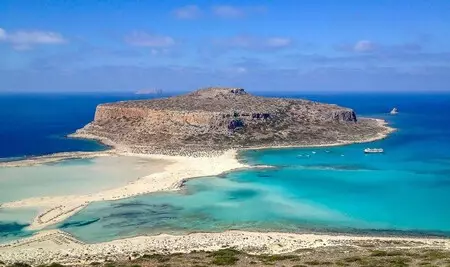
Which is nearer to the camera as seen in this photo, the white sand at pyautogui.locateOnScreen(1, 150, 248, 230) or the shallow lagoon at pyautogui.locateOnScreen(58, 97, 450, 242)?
the shallow lagoon at pyautogui.locateOnScreen(58, 97, 450, 242)

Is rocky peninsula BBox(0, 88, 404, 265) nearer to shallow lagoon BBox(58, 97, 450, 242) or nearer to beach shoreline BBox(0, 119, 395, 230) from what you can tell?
beach shoreline BBox(0, 119, 395, 230)

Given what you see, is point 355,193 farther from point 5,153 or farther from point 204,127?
point 5,153

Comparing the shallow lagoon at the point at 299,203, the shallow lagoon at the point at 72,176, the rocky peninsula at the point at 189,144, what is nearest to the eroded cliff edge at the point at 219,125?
the rocky peninsula at the point at 189,144

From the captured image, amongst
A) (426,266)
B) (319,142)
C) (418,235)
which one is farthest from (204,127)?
(426,266)

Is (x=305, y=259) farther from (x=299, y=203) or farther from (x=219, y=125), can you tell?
(x=219, y=125)

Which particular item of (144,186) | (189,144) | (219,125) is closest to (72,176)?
(144,186)

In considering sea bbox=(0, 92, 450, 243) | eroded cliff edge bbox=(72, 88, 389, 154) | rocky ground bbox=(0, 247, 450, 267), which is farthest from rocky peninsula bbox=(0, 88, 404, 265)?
rocky ground bbox=(0, 247, 450, 267)
